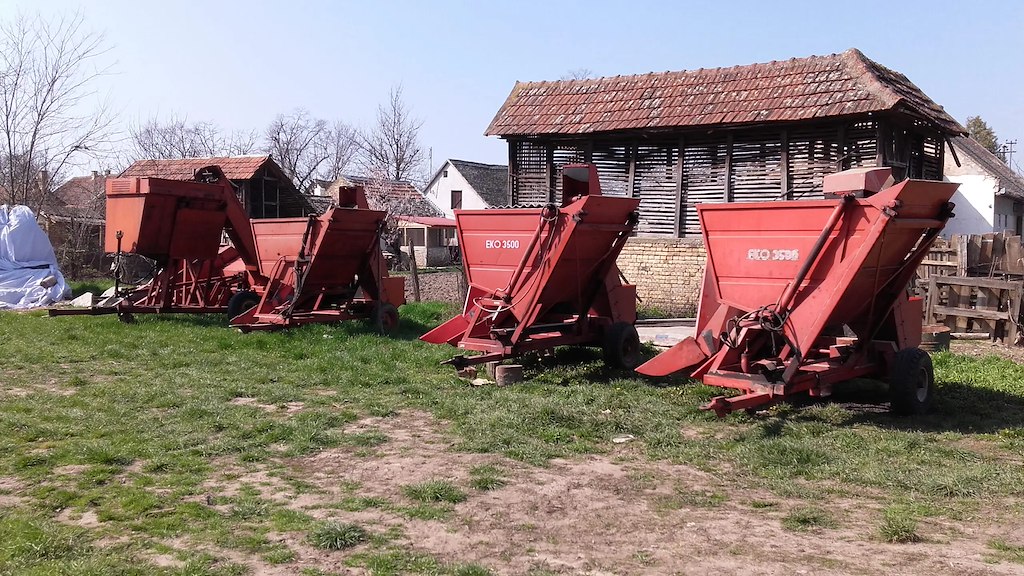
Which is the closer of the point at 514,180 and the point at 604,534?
the point at 604,534

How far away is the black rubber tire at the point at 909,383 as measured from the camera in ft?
26.9

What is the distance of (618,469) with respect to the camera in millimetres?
6582

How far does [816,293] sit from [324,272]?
8326mm

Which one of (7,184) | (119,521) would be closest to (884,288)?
(119,521)

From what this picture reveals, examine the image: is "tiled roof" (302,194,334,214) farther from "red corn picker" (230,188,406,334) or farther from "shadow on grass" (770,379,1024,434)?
"shadow on grass" (770,379,1024,434)

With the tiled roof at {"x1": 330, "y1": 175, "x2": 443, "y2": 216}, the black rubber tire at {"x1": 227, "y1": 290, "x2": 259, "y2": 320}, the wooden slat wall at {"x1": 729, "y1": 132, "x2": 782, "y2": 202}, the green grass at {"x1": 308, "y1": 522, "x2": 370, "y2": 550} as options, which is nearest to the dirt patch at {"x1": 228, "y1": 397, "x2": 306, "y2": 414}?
the green grass at {"x1": 308, "y1": 522, "x2": 370, "y2": 550}

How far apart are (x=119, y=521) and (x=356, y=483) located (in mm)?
1533

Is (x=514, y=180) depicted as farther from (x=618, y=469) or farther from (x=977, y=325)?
(x=618, y=469)

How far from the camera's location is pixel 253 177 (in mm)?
31438

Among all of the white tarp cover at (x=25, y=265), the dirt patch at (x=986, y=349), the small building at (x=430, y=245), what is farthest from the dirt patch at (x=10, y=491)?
the small building at (x=430, y=245)

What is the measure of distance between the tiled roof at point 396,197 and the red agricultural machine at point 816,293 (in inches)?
1185

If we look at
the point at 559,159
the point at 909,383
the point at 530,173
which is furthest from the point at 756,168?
the point at 909,383

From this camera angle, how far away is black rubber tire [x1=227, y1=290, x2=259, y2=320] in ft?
48.2

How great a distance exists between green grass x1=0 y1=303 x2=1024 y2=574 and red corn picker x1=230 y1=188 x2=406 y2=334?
4.29 ft
